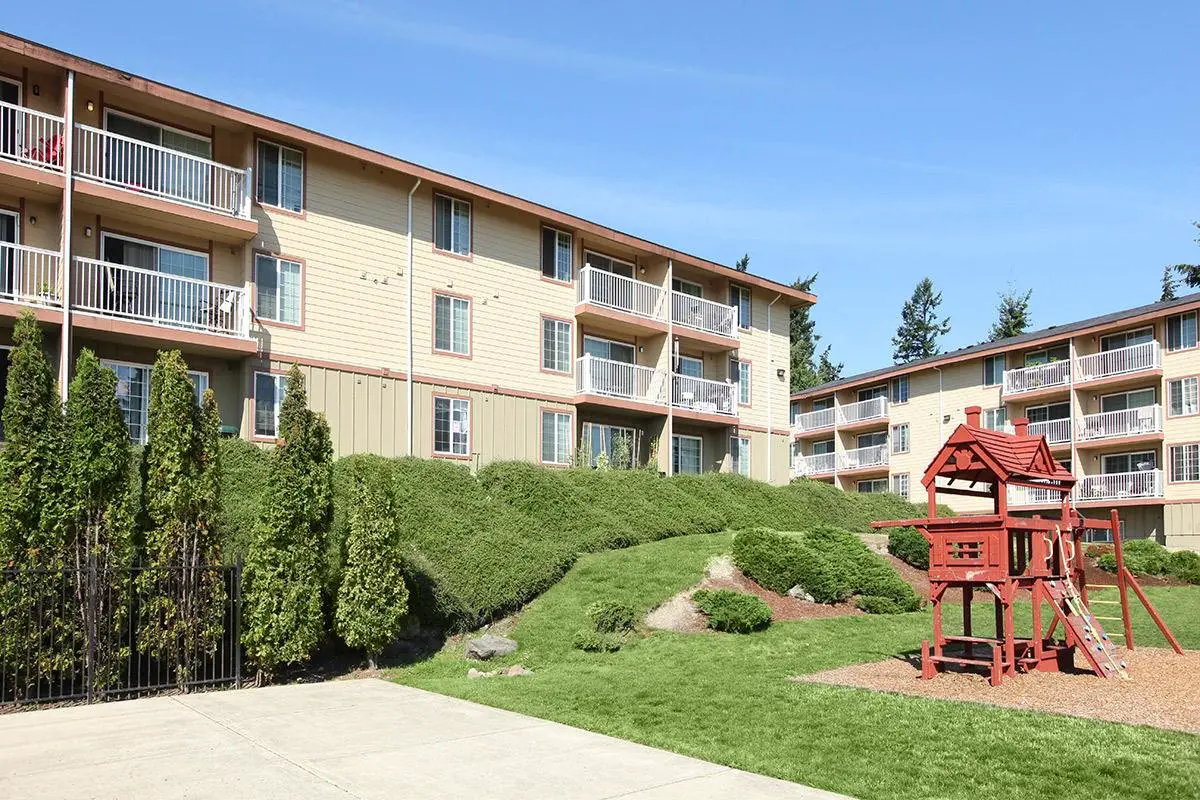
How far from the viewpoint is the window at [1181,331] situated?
1409 inches

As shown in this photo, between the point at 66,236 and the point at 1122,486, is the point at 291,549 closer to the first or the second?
the point at 66,236

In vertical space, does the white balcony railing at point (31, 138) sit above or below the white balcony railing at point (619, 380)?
above

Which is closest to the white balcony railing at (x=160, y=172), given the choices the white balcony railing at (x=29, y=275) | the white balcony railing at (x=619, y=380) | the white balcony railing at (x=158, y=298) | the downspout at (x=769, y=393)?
the white balcony railing at (x=158, y=298)

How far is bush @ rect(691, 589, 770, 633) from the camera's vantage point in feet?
50.9

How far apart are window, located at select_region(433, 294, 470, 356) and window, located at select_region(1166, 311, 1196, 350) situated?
28567 millimetres

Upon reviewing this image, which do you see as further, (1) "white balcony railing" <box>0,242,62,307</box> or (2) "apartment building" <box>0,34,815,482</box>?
(2) "apartment building" <box>0,34,815,482</box>

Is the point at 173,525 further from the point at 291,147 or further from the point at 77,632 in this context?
the point at 291,147

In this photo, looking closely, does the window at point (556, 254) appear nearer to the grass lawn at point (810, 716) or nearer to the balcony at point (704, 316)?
the balcony at point (704, 316)

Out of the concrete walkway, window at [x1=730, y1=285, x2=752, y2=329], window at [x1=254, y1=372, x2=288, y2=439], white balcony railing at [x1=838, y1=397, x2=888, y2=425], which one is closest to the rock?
the concrete walkway

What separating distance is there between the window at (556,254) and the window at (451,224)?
2.78 meters

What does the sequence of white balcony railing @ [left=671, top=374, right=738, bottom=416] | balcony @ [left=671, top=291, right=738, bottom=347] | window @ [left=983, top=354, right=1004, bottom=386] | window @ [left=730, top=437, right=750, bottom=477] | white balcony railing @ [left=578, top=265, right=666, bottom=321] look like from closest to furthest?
white balcony railing @ [left=578, top=265, right=666, bottom=321]
white balcony railing @ [left=671, top=374, right=738, bottom=416]
balcony @ [left=671, top=291, right=738, bottom=347]
window @ [left=730, top=437, right=750, bottom=477]
window @ [left=983, top=354, right=1004, bottom=386]

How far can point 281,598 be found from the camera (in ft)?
42.2

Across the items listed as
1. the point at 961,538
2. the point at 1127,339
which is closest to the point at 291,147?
the point at 961,538

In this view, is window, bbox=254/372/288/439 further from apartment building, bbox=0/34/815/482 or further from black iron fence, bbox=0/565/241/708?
black iron fence, bbox=0/565/241/708
